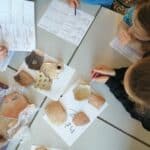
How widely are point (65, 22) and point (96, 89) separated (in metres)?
0.31

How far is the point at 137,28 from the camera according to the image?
4.17 feet

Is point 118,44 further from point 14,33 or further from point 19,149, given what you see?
point 19,149

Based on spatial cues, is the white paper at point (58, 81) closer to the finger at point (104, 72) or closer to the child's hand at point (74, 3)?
the finger at point (104, 72)

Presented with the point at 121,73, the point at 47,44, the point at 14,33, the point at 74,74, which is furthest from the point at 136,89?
the point at 14,33

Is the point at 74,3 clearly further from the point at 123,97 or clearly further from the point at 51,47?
the point at 123,97

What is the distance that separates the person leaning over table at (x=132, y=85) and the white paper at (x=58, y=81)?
0.31ft

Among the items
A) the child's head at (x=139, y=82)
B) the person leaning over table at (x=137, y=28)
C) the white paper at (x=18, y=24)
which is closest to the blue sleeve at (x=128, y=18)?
the person leaning over table at (x=137, y=28)

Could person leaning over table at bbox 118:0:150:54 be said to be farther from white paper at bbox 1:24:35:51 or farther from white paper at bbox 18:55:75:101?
white paper at bbox 1:24:35:51

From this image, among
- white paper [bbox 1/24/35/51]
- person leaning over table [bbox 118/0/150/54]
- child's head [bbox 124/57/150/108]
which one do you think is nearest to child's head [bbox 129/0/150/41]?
person leaning over table [bbox 118/0/150/54]

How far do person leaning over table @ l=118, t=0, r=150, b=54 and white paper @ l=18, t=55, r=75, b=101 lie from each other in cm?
25

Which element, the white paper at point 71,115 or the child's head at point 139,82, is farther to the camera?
the white paper at point 71,115

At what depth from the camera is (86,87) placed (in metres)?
1.33

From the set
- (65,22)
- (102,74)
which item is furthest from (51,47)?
(102,74)

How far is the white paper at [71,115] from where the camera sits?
1289 millimetres
